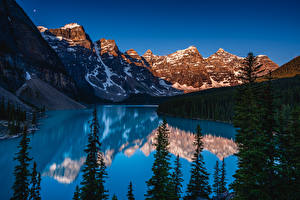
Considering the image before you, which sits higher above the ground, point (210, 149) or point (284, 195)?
point (284, 195)

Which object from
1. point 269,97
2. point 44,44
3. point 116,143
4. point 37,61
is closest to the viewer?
point 269,97

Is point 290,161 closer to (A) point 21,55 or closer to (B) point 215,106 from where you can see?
(B) point 215,106

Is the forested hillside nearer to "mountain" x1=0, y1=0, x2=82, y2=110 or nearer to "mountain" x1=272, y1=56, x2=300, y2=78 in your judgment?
"mountain" x1=272, y1=56, x2=300, y2=78

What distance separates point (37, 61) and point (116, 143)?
151 metres

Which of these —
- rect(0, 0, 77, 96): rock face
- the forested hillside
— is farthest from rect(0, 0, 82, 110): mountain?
the forested hillside

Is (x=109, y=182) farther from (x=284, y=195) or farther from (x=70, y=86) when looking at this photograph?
(x=70, y=86)

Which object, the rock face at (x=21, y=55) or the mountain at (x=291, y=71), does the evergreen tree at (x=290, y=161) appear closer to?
the rock face at (x=21, y=55)

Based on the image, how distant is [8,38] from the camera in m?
125

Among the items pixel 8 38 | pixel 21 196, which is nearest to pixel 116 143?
pixel 21 196

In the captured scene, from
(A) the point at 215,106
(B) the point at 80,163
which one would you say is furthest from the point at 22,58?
(B) the point at 80,163

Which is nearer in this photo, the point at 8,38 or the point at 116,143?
the point at 116,143

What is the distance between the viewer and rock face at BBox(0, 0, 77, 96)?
10638 centimetres

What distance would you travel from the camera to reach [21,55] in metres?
138

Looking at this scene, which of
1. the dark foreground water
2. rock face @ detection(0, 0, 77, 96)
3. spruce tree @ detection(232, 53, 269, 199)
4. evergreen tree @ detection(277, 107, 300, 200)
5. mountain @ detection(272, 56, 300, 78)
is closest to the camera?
evergreen tree @ detection(277, 107, 300, 200)
